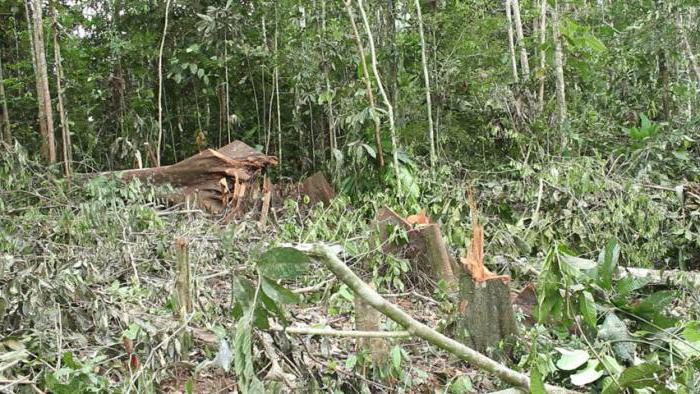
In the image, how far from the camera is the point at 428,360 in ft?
9.75

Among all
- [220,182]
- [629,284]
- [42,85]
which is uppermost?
[42,85]

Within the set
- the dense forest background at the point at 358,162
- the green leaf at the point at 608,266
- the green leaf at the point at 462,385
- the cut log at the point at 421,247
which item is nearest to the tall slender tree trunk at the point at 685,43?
the dense forest background at the point at 358,162

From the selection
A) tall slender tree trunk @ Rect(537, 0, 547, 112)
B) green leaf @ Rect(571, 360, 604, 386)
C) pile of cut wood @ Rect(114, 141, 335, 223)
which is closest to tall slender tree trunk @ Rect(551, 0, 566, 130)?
tall slender tree trunk @ Rect(537, 0, 547, 112)

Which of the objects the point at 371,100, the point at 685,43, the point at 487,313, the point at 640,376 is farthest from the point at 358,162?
the point at 685,43

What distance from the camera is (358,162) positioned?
5.86m

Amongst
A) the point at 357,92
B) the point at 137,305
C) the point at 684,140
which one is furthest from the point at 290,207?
the point at 684,140

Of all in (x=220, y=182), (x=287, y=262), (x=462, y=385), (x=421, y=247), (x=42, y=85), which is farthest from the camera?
(x=42, y=85)

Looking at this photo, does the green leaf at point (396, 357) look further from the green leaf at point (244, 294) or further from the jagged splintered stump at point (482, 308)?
the green leaf at point (244, 294)

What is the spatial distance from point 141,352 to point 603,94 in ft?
23.3

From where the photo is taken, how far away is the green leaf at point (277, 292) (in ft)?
5.82

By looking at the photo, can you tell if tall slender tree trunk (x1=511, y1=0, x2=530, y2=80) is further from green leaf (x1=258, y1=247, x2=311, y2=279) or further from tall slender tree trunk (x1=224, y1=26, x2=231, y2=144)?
green leaf (x1=258, y1=247, x2=311, y2=279)

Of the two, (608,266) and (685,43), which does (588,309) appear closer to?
(608,266)

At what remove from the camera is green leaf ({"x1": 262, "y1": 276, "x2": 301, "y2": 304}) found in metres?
1.78

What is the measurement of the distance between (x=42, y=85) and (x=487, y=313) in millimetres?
5138
